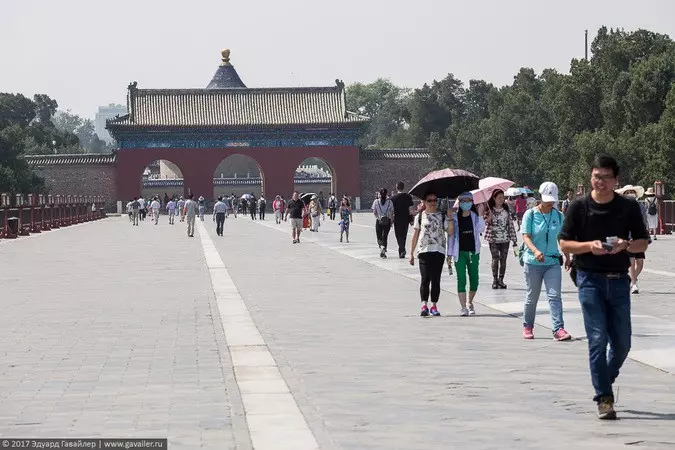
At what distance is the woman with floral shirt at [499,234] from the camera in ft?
63.6

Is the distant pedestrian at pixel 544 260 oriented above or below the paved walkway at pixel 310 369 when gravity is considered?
above

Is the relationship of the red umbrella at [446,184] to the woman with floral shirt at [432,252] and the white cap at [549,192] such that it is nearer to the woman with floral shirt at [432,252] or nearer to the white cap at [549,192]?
the woman with floral shirt at [432,252]

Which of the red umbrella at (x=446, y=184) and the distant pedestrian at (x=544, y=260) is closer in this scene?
the distant pedestrian at (x=544, y=260)

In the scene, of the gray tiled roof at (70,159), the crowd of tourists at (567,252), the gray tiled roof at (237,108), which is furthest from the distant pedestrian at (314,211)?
the gray tiled roof at (70,159)

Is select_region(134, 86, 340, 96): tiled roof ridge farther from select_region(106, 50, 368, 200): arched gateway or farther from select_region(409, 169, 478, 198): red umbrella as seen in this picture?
select_region(409, 169, 478, 198): red umbrella

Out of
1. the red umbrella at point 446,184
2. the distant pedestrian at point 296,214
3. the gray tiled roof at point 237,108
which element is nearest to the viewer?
the red umbrella at point 446,184

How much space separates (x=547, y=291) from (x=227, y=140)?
80173 mm

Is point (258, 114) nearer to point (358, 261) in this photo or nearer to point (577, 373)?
point (358, 261)

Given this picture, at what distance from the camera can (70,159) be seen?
305ft

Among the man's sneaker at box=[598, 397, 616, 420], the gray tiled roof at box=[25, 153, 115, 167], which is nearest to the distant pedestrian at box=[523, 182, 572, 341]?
the man's sneaker at box=[598, 397, 616, 420]

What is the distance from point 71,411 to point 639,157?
1742 inches

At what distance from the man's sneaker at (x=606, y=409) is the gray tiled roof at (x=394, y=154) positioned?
8445 centimetres

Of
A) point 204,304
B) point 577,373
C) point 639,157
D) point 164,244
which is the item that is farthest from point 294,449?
point 639,157

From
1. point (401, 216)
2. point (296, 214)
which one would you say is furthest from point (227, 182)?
point (401, 216)
